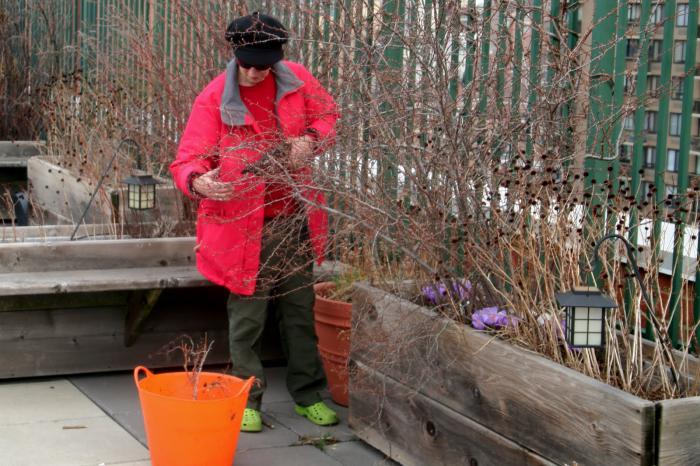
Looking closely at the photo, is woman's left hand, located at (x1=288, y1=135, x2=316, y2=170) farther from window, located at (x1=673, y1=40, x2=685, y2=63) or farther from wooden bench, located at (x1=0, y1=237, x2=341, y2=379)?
window, located at (x1=673, y1=40, x2=685, y2=63)

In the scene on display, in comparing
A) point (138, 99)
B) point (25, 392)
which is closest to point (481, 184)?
point (25, 392)

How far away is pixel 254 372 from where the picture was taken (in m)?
5.65

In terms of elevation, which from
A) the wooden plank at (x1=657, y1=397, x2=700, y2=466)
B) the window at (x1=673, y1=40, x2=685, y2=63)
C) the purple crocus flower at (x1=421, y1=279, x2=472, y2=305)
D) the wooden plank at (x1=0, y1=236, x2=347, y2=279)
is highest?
the window at (x1=673, y1=40, x2=685, y2=63)

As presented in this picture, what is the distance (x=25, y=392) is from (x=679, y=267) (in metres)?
3.40

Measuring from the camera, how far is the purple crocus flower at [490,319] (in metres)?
4.63

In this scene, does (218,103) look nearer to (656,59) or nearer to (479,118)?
(479,118)

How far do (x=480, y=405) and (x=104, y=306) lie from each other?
2.71 metres

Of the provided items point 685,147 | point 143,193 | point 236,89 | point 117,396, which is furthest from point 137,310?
point 685,147

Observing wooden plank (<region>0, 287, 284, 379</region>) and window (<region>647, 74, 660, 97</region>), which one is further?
wooden plank (<region>0, 287, 284, 379</region>)

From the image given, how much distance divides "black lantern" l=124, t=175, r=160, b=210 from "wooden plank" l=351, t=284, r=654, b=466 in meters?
1.81

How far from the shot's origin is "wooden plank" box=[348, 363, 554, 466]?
4.40 m

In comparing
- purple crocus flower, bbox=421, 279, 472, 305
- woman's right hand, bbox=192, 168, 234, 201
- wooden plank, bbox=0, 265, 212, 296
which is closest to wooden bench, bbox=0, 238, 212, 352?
wooden plank, bbox=0, 265, 212, 296

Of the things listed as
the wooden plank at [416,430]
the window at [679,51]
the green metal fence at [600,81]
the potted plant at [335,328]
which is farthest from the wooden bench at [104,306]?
the window at [679,51]

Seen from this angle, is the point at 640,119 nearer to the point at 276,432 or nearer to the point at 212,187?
the point at 212,187
